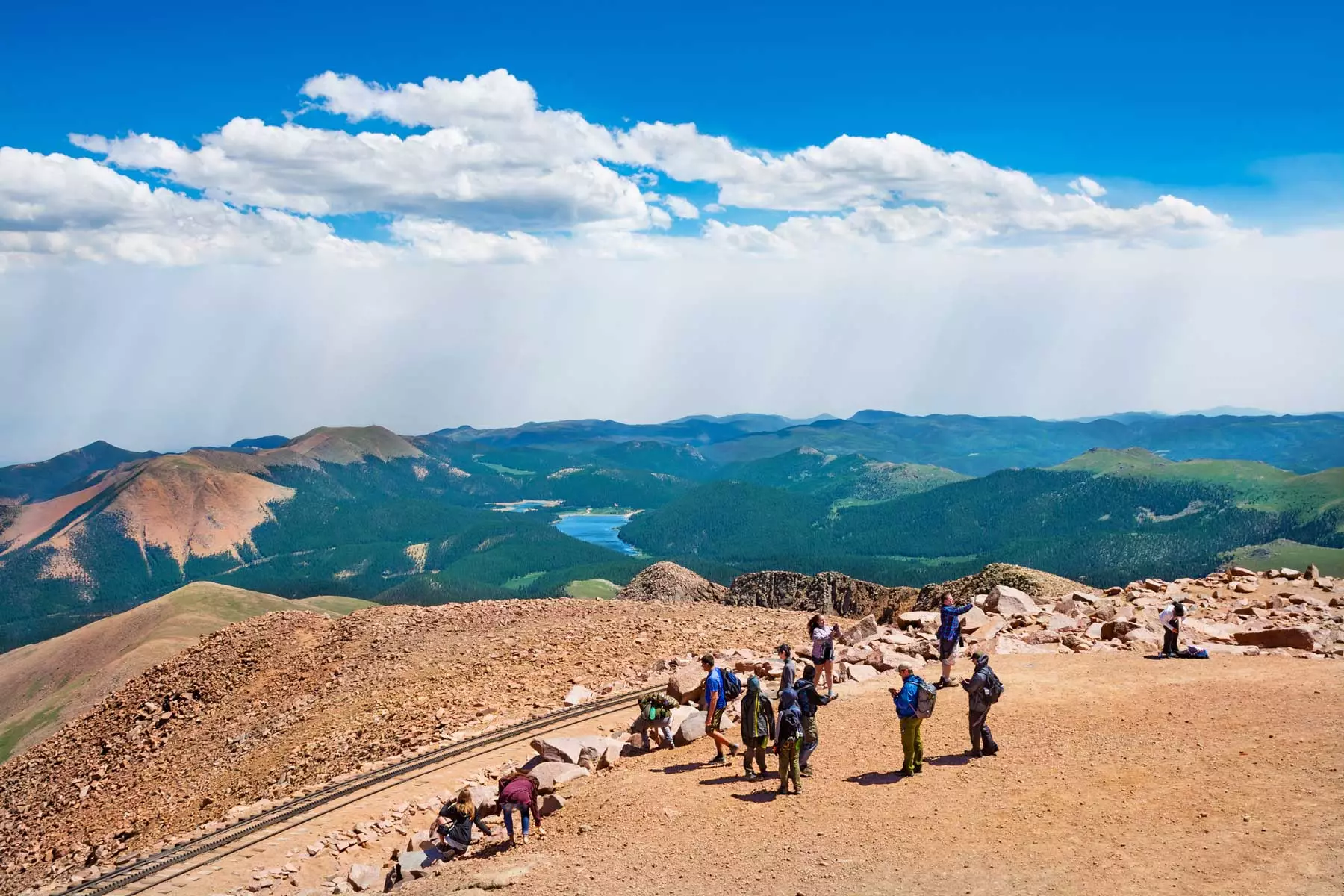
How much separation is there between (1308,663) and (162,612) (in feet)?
495

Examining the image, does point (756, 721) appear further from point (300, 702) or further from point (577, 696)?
point (300, 702)

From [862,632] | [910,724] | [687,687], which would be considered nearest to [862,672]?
[862,632]

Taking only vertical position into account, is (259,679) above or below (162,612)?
above

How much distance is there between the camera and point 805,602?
3091 inches

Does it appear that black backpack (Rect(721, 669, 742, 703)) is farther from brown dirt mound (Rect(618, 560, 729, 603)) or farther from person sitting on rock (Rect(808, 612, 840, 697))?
brown dirt mound (Rect(618, 560, 729, 603))

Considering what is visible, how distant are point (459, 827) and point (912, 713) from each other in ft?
32.3

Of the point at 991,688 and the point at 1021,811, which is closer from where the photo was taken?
the point at 1021,811

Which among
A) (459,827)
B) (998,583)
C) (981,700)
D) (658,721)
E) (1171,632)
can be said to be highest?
(1171,632)

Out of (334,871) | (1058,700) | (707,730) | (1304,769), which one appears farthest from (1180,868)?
(334,871)

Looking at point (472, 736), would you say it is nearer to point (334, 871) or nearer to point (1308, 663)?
point (334, 871)

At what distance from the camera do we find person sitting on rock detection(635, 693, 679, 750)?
79.3 ft

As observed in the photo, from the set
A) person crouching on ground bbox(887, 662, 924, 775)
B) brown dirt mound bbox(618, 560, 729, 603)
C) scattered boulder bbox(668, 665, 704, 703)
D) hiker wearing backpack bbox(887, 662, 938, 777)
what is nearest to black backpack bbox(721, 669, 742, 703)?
scattered boulder bbox(668, 665, 704, 703)

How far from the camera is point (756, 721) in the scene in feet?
68.3

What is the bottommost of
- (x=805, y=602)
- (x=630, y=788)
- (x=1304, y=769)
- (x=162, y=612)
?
(x=162, y=612)
